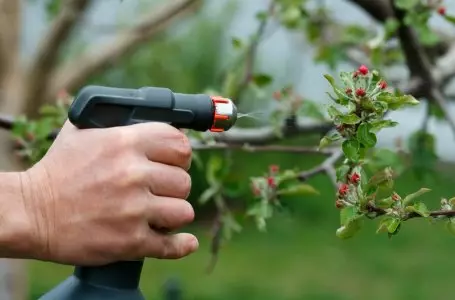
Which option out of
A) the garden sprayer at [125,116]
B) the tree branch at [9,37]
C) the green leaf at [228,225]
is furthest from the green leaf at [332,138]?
the tree branch at [9,37]

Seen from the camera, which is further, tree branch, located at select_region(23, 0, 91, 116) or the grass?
the grass

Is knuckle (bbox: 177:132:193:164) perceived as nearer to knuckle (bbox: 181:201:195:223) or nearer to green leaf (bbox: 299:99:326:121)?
knuckle (bbox: 181:201:195:223)

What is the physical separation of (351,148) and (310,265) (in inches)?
154

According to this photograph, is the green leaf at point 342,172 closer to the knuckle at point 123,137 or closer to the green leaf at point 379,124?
the green leaf at point 379,124

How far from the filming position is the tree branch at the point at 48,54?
2.58 meters

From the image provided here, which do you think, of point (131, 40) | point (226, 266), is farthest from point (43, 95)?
point (226, 266)

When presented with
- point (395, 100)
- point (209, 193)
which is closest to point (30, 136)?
point (209, 193)

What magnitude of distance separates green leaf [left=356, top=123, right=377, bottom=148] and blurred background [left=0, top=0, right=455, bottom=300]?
2929mm

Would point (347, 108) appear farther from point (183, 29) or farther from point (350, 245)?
point (183, 29)

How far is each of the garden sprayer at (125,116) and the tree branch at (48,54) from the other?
1.91m

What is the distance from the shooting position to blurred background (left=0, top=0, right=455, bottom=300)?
415cm

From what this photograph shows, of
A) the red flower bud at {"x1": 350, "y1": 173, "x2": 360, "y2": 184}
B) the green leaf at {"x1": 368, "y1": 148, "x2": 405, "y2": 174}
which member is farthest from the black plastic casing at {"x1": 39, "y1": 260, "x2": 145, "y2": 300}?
the green leaf at {"x1": 368, "y1": 148, "x2": 405, "y2": 174}

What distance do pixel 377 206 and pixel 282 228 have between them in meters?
4.51

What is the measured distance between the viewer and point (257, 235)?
16.9ft
